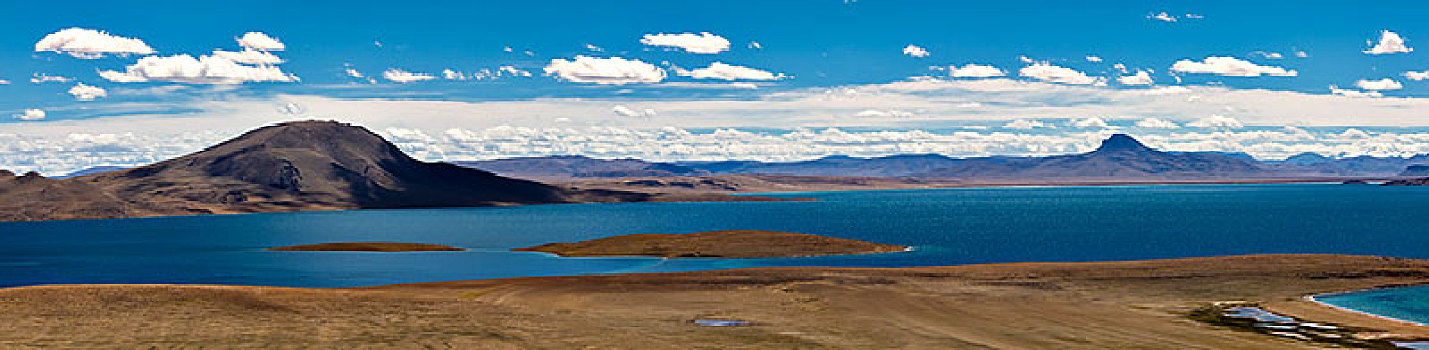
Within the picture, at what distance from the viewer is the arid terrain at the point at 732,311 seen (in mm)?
47062

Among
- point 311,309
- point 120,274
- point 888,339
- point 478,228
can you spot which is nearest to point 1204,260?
point 888,339

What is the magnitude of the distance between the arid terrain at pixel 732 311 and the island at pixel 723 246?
1071 inches

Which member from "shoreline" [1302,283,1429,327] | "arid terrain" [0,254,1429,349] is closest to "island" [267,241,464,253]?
"arid terrain" [0,254,1429,349]

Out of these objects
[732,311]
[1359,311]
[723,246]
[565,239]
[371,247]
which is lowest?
[1359,311]

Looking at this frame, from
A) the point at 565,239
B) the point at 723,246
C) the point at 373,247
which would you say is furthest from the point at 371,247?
the point at 723,246

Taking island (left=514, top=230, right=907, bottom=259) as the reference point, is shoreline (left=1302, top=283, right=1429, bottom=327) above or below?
below

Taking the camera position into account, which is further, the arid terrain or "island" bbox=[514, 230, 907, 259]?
"island" bbox=[514, 230, 907, 259]

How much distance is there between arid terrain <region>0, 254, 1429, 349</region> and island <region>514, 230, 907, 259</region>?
27.2 m

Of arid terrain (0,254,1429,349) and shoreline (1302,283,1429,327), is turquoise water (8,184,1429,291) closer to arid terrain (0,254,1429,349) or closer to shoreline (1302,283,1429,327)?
arid terrain (0,254,1429,349)

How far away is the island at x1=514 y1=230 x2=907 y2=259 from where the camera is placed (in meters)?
112

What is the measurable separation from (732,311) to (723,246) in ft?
180

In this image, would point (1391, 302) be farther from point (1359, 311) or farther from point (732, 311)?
point (732, 311)

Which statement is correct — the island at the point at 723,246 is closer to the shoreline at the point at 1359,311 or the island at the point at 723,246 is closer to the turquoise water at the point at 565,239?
the turquoise water at the point at 565,239

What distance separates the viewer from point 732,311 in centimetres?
5984
